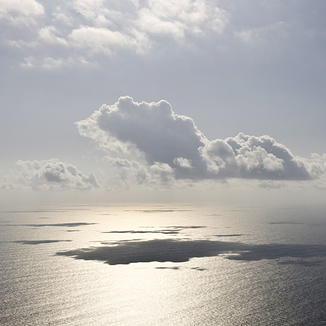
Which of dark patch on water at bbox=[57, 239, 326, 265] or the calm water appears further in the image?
dark patch on water at bbox=[57, 239, 326, 265]

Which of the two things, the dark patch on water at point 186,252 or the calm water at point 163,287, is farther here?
the dark patch on water at point 186,252

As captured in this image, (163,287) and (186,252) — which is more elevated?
(163,287)

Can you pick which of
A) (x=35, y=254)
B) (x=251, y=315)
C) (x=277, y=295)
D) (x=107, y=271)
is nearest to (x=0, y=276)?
(x=107, y=271)

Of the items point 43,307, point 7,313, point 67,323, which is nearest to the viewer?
point 67,323

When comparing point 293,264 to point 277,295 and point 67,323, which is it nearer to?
point 277,295

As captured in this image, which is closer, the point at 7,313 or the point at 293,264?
the point at 7,313

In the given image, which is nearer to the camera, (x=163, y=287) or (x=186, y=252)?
(x=163, y=287)

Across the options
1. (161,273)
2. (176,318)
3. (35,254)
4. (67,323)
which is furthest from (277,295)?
(35,254)

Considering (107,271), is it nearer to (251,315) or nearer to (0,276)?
(0,276)

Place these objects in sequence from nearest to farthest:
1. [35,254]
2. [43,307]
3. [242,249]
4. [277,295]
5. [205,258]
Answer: [43,307] → [277,295] → [205,258] → [35,254] → [242,249]
